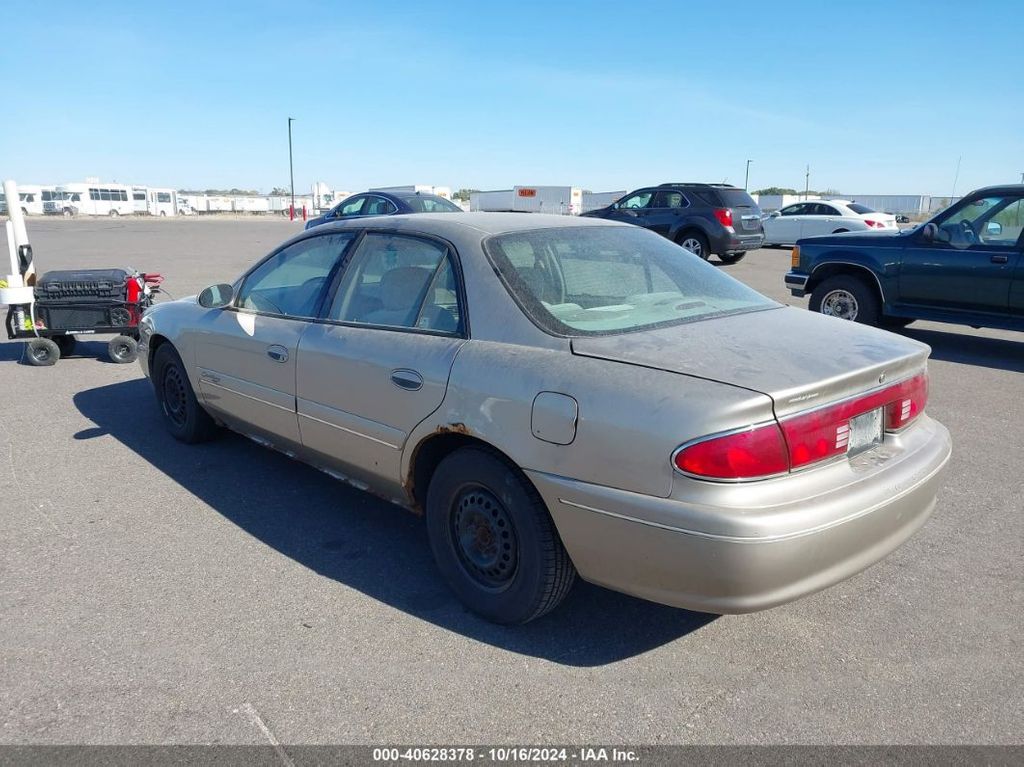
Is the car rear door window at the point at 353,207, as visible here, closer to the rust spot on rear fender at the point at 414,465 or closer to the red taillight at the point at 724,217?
the red taillight at the point at 724,217

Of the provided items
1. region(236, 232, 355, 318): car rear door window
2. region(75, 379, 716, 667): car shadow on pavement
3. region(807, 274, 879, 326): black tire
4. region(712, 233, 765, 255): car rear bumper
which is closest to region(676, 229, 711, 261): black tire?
region(712, 233, 765, 255): car rear bumper

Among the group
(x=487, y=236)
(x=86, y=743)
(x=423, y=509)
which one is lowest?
(x=86, y=743)

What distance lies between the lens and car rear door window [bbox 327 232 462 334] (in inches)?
139

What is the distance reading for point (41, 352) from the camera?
25.9 feet

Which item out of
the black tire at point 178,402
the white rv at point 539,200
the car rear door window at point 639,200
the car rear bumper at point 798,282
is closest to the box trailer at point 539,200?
the white rv at point 539,200

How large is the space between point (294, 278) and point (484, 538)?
204 centimetres

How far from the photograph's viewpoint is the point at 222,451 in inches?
209

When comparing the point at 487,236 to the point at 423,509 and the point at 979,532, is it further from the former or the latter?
the point at 979,532

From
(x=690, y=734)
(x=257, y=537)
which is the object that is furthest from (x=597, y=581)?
(x=257, y=537)

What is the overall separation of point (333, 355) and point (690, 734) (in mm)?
2247

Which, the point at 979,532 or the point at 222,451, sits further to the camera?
the point at 222,451

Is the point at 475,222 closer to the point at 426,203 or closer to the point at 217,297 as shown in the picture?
the point at 217,297

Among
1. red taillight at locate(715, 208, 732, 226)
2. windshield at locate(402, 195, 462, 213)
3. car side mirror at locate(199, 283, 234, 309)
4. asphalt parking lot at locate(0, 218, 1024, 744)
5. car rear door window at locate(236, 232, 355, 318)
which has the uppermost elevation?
windshield at locate(402, 195, 462, 213)

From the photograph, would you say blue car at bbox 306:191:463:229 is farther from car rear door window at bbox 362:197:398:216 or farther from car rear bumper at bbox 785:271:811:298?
car rear bumper at bbox 785:271:811:298
